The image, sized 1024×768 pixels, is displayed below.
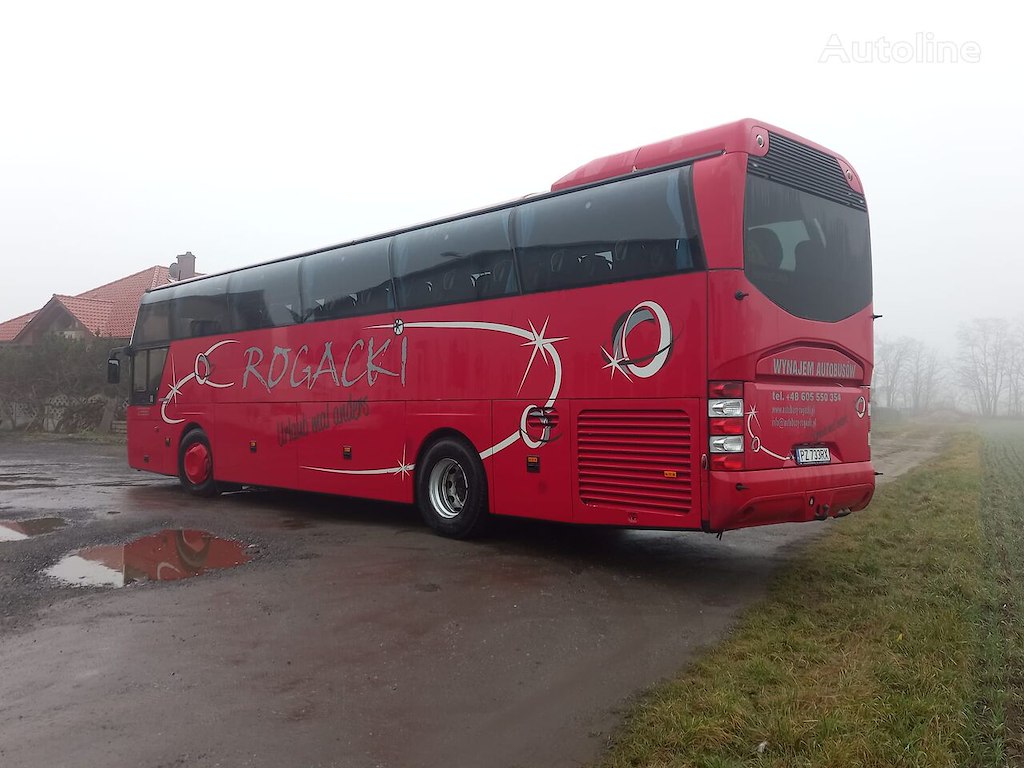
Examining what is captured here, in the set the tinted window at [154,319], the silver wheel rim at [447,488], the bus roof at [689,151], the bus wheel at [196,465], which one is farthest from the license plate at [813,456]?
the tinted window at [154,319]

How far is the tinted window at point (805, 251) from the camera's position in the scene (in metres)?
6.36

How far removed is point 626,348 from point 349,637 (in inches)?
127

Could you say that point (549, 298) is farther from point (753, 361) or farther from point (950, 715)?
point (950, 715)

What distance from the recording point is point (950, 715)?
3686 mm

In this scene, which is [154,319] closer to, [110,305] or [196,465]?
[196,465]

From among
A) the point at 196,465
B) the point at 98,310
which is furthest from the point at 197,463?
the point at 98,310

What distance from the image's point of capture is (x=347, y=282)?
32.6ft

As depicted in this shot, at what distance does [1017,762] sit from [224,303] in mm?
11183

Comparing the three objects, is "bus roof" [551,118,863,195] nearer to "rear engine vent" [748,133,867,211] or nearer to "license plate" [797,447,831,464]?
"rear engine vent" [748,133,867,211]

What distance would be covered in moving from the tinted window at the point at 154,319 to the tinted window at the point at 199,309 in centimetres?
23

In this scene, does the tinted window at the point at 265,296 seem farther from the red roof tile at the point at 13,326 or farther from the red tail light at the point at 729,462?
the red roof tile at the point at 13,326

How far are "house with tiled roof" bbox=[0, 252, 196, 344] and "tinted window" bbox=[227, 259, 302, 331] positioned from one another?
73.9ft

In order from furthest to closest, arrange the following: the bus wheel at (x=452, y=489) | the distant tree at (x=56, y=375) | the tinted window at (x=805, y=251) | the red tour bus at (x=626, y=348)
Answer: the distant tree at (x=56, y=375), the bus wheel at (x=452, y=489), the tinted window at (x=805, y=251), the red tour bus at (x=626, y=348)

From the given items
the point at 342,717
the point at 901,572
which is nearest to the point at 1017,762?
the point at 342,717
